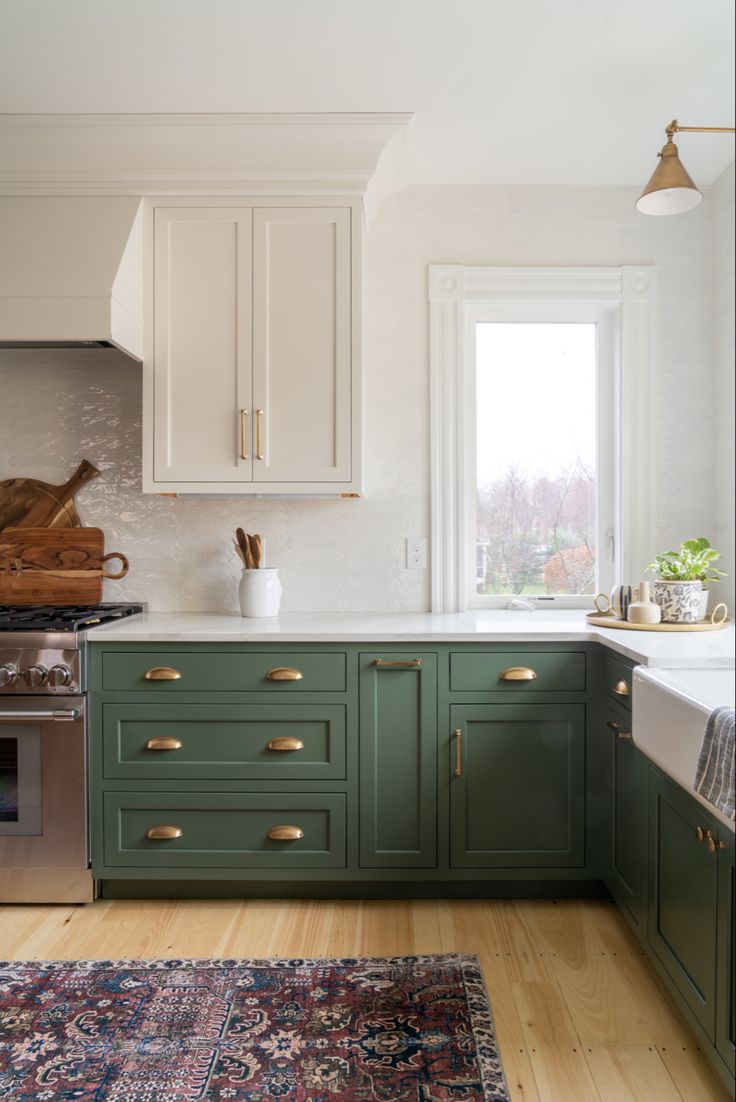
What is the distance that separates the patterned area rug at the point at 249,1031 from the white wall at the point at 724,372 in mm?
1777

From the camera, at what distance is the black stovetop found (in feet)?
7.59

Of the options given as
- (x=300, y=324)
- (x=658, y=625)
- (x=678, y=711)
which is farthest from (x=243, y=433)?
(x=678, y=711)

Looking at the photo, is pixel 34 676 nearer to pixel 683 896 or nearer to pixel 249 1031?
pixel 249 1031

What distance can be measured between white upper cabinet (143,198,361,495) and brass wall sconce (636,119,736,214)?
95 cm

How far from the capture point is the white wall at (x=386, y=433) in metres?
2.90

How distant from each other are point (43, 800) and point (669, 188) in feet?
8.47

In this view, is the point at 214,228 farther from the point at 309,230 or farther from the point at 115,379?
the point at 115,379

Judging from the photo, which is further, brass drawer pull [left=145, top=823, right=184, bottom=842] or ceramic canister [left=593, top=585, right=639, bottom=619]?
ceramic canister [left=593, top=585, right=639, bottom=619]

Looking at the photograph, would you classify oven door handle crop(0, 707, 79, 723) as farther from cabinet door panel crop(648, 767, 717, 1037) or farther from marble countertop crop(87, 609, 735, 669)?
cabinet door panel crop(648, 767, 717, 1037)

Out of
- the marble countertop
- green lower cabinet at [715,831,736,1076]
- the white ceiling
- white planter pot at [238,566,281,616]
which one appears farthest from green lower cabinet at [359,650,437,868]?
the white ceiling

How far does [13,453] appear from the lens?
2904 millimetres

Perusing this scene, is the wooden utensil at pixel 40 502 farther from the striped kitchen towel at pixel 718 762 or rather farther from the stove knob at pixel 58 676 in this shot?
the striped kitchen towel at pixel 718 762

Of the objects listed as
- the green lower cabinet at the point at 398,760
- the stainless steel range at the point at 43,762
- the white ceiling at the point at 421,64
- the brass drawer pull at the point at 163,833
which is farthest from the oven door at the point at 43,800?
the white ceiling at the point at 421,64

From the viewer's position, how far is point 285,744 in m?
2.35
